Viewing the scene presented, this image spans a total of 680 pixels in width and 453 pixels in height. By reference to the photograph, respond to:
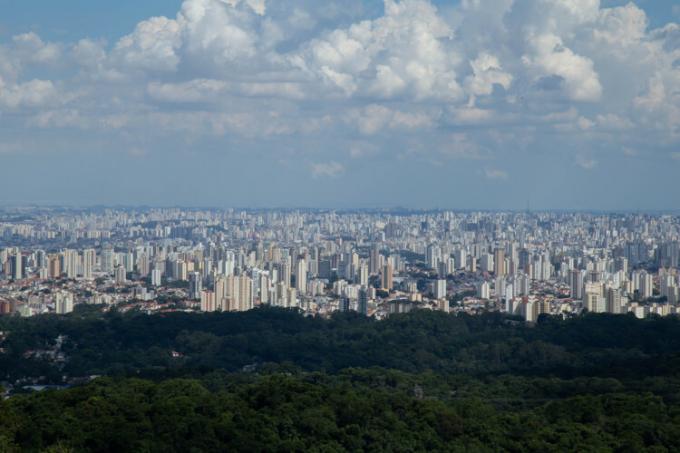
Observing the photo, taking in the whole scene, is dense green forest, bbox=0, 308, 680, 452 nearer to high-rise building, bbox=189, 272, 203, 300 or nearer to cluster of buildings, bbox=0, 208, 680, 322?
cluster of buildings, bbox=0, 208, 680, 322

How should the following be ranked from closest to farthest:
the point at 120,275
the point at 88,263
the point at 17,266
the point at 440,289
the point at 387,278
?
the point at 440,289
the point at 120,275
the point at 387,278
the point at 17,266
the point at 88,263

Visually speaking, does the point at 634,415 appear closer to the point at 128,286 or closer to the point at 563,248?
the point at 128,286

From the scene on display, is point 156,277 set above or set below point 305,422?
below

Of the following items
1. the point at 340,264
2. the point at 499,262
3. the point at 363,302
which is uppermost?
the point at 499,262

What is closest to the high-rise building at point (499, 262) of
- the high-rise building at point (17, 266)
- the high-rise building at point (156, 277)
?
the high-rise building at point (156, 277)

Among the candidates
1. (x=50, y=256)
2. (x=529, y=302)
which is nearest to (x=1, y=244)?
(x=50, y=256)

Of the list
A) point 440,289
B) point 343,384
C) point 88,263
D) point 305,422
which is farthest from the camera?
point 88,263

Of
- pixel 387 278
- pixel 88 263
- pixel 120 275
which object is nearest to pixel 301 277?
pixel 387 278

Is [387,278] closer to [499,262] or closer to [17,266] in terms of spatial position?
[499,262]
